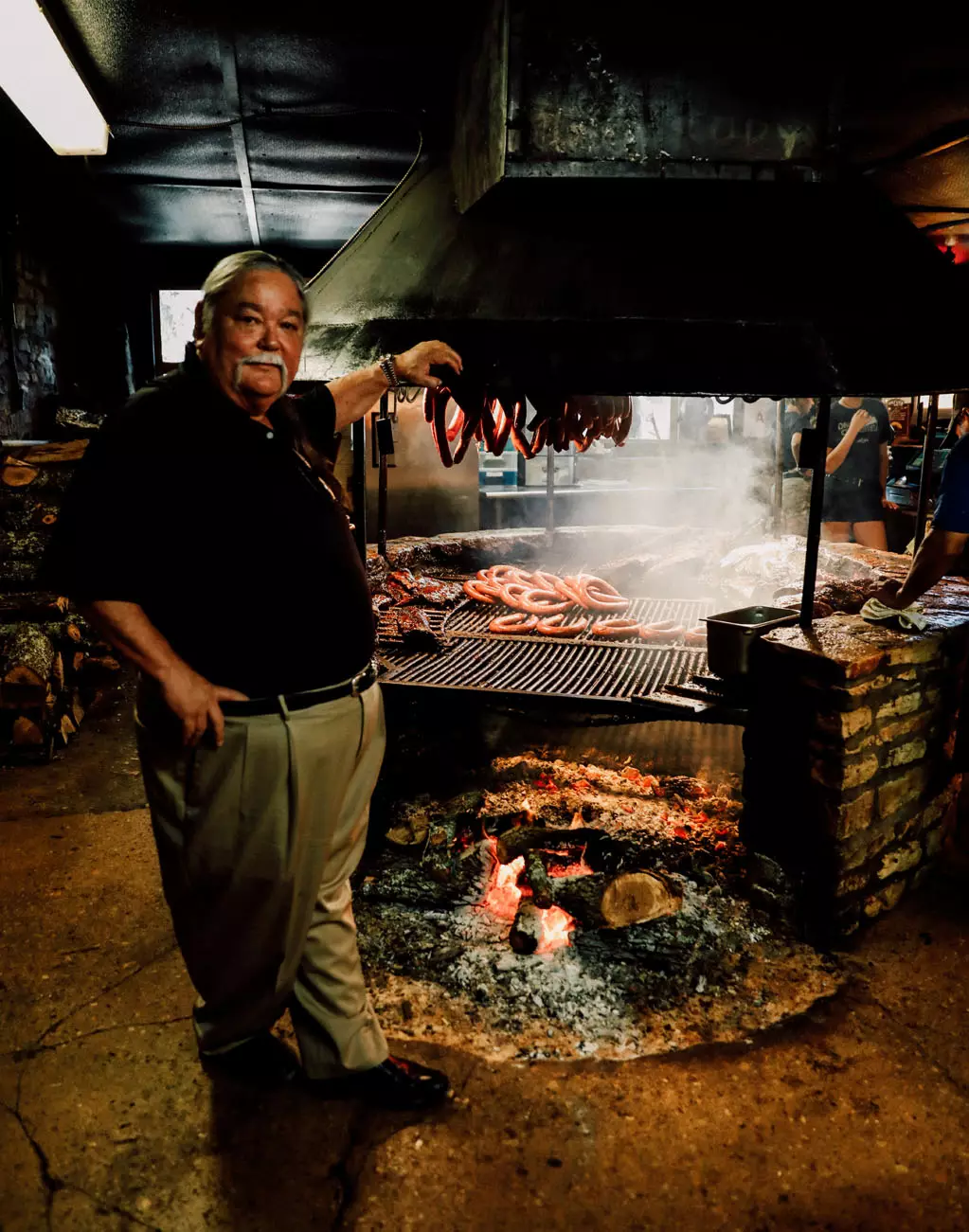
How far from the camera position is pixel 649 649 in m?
5.50

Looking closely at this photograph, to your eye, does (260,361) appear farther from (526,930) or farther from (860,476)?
(860,476)

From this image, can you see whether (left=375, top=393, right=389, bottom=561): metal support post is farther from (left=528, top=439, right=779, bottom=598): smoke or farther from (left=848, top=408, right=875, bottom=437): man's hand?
(left=848, top=408, right=875, bottom=437): man's hand

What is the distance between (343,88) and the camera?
454 cm

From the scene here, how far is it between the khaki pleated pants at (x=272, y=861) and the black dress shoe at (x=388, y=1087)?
5cm

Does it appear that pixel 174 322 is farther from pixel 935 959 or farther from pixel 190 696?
pixel 935 959

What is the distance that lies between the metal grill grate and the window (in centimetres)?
625

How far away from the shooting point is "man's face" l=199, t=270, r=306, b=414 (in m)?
2.49

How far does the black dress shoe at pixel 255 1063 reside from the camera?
2951 mm

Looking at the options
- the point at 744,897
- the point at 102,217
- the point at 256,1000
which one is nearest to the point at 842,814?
the point at 744,897

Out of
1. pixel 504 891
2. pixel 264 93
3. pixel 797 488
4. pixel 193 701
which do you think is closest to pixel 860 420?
pixel 797 488

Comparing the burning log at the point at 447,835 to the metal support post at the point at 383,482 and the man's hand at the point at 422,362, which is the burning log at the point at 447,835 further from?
the man's hand at the point at 422,362

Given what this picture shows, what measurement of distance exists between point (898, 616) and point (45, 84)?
5.49 m

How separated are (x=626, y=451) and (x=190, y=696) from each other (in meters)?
19.3

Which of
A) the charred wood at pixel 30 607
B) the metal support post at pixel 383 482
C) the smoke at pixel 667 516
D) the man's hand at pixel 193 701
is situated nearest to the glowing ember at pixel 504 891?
the man's hand at pixel 193 701
